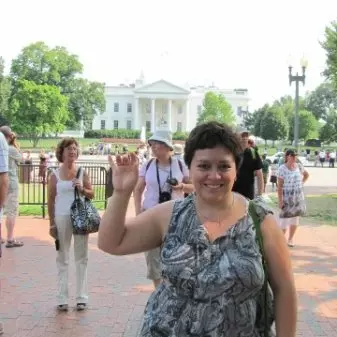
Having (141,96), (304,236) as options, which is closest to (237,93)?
(141,96)

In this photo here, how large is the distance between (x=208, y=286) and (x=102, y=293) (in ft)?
15.1

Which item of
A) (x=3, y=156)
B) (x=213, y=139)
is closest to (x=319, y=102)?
(x=3, y=156)

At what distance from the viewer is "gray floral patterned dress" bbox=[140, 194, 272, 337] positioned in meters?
2.12

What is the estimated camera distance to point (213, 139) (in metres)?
2.31

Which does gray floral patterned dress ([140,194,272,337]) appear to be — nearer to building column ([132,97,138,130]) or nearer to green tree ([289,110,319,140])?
green tree ([289,110,319,140])

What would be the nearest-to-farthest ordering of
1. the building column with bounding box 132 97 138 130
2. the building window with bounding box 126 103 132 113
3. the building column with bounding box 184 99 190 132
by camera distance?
the building column with bounding box 132 97 138 130, the building column with bounding box 184 99 190 132, the building window with bounding box 126 103 132 113

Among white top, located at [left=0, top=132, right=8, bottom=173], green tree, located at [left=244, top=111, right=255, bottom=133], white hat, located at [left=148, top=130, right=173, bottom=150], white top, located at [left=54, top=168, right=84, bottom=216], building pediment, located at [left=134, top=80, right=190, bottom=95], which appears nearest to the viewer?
white top, located at [left=0, top=132, right=8, bottom=173]

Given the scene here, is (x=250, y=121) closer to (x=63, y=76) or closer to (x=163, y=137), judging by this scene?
(x=63, y=76)

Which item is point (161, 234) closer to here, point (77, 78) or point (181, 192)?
point (181, 192)

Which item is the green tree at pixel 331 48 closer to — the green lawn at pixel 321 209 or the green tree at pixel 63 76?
the green lawn at pixel 321 209

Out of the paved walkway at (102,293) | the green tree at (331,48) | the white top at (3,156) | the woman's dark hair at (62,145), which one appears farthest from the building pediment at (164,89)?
the white top at (3,156)

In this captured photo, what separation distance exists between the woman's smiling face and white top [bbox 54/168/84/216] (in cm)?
357

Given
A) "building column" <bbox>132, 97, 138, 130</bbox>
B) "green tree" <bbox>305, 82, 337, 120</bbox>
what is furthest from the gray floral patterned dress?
"building column" <bbox>132, 97, 138, 130</bbox>

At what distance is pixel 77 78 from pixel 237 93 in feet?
199
